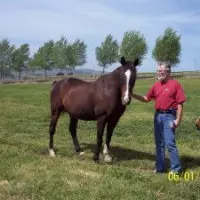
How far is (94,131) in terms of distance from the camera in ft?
46.0

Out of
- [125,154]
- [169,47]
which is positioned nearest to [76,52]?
[169,47]

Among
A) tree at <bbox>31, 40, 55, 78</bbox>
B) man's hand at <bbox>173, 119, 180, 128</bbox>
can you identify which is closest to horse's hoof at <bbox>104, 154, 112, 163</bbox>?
man's hand at <bbox>173, 119, 180, 128</bbox>

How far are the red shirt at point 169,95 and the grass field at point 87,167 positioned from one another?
1.32m

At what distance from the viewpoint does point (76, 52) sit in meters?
105

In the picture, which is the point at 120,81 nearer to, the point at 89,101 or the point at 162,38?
the point at 89,101

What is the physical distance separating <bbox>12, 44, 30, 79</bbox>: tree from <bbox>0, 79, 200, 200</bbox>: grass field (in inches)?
3884

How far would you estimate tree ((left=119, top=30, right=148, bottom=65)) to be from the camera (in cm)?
8788

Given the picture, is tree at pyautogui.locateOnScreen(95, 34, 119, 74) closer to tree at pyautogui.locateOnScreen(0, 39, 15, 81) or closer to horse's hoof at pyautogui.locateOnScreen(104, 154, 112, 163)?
tree at pyautogui.locateOnScreen(0, 39, 15, 81)

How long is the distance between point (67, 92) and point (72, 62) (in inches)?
3685

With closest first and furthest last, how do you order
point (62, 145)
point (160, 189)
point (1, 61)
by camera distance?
1. point (160, 189)
2. point (62, 145)
3. point (1, 61)

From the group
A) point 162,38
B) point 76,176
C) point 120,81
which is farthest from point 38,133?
point 162,38

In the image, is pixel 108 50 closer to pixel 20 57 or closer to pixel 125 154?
pixel 20 57

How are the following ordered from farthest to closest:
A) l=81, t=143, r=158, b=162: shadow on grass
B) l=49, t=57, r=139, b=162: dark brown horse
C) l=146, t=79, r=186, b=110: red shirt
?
l=81, t=143, r=158, b=162: shadow on grass
l=49, t=57, r=139, b=162: dark brown horse
l=146, t=79, r=186, b=110: red shirt
